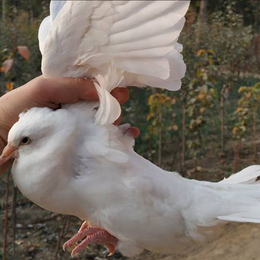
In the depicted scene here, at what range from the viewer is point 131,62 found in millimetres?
1207

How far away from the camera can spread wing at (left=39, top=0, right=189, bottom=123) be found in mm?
1112

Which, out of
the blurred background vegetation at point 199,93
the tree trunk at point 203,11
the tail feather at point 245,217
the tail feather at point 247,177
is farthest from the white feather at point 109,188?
the tree trunk at point 203,11

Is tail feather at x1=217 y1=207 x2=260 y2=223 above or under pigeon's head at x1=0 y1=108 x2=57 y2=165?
under

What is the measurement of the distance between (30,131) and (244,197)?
667 millimetres

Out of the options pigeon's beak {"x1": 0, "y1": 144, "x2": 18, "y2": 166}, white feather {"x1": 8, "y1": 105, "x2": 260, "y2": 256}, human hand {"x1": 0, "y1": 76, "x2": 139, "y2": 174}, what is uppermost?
human hand {"x1": 0, "y1": 76, "x2": 139, "y2": 174}

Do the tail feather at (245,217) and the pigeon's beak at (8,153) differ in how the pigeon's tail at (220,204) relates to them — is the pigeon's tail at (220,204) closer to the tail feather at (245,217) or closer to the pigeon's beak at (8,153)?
the tail feather at (245,217)

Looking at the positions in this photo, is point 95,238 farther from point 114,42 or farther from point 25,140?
point 114,42

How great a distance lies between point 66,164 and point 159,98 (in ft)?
7.01

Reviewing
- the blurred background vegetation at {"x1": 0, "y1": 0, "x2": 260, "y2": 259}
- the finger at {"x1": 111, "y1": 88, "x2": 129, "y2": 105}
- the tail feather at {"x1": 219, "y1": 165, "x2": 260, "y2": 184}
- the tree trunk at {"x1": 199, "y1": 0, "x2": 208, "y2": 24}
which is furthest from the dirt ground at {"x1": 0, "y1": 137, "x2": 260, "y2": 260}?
the tree trunk at {"x1": 199, "y1": 0, "x2": 208, "y2": 24}

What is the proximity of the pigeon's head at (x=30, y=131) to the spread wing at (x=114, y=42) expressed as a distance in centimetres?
14

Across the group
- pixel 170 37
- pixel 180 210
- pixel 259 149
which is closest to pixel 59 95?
pixel 170 37

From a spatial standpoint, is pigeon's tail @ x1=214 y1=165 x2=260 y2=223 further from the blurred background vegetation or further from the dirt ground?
the blurred background vegetation

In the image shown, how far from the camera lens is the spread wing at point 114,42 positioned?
111 centimetres

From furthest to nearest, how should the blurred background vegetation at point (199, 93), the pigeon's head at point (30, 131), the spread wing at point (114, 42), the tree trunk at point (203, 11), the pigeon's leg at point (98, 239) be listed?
the tree trunk at point (203, 11) < the blurred background vegetation at point (199, 93) < the pigeon's leg at point (98, 239) < the pigeon's head at point (30, 131) < the spread wing at point (114, 42)
